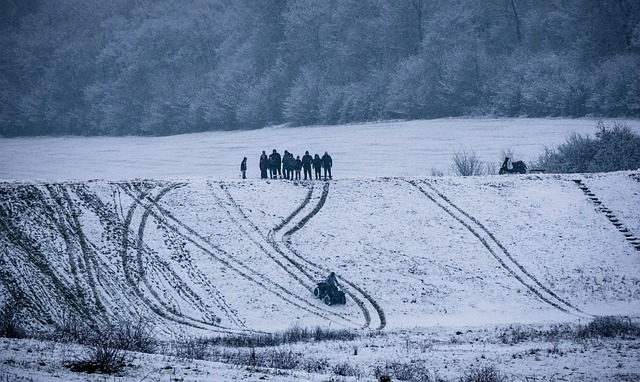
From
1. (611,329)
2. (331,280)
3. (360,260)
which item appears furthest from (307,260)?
(611,329)

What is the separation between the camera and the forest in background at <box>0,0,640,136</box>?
68.1m

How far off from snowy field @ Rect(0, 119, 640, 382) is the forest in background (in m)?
30.6

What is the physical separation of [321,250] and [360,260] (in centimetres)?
190

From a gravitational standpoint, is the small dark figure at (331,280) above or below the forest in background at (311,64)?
below

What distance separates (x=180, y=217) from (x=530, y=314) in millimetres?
16526

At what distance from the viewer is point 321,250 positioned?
31500 millimetres

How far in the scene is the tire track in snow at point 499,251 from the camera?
28000mm

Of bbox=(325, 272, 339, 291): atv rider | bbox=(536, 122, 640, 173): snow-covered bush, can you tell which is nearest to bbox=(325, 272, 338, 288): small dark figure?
bbox=(325, 272, 339, 291): atv rider

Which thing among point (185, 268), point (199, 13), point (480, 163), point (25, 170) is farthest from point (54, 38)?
point (185, 268)

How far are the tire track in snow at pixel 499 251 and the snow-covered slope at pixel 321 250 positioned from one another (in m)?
0.09

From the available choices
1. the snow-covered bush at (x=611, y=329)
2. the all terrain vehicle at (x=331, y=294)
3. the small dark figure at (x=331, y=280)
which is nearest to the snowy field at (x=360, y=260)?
the all terrain vehicle at (x=331, y=294)

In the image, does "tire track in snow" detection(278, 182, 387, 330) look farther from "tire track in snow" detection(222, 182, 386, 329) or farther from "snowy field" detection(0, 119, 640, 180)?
"snowy field" detection(0, 119, 640, 180)

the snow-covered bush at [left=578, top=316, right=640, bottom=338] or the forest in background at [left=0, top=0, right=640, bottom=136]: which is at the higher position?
the forest in background at [left=0, top=0, right=640, bottom=136]

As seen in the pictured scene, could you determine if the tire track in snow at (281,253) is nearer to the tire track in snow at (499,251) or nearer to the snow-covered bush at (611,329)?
the tire track in snow at (499,251)
